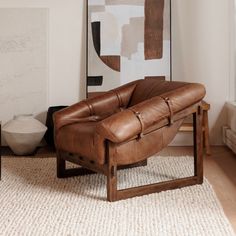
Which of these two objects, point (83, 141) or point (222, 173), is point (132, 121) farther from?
point (222, 173)

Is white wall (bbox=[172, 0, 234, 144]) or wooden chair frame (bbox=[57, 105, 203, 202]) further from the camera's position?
white wall (bbox=[172, 0, 234, 144])

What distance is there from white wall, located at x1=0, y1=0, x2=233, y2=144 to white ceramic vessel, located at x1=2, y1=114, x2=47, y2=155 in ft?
1.67

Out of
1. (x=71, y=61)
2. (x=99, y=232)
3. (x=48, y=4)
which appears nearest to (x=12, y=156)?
(x=71, y=61)

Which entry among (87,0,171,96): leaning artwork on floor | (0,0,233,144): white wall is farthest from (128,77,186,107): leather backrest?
(0,0,233,144): white wall

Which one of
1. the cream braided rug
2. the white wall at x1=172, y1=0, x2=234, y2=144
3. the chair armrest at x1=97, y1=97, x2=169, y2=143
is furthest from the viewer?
the white wall at x1=172, y1=0, x2=234, y2=144

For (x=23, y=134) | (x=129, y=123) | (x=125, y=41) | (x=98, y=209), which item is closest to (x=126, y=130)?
(x=129, y=123)

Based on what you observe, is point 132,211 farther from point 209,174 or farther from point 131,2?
point 131,2

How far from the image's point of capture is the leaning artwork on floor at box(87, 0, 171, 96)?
4418mm

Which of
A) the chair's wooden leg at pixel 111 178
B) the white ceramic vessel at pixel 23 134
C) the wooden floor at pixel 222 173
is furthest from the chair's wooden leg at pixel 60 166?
the wooden floor at pixel 222 173

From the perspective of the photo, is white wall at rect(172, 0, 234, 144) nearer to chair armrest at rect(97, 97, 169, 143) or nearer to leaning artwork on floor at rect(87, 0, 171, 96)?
leaning artwork on floor at rect(87, 0, 171, 96)

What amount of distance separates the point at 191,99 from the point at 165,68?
168 cm

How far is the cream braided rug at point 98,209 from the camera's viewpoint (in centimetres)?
213

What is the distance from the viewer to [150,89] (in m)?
3.18

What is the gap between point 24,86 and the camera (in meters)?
4.45
